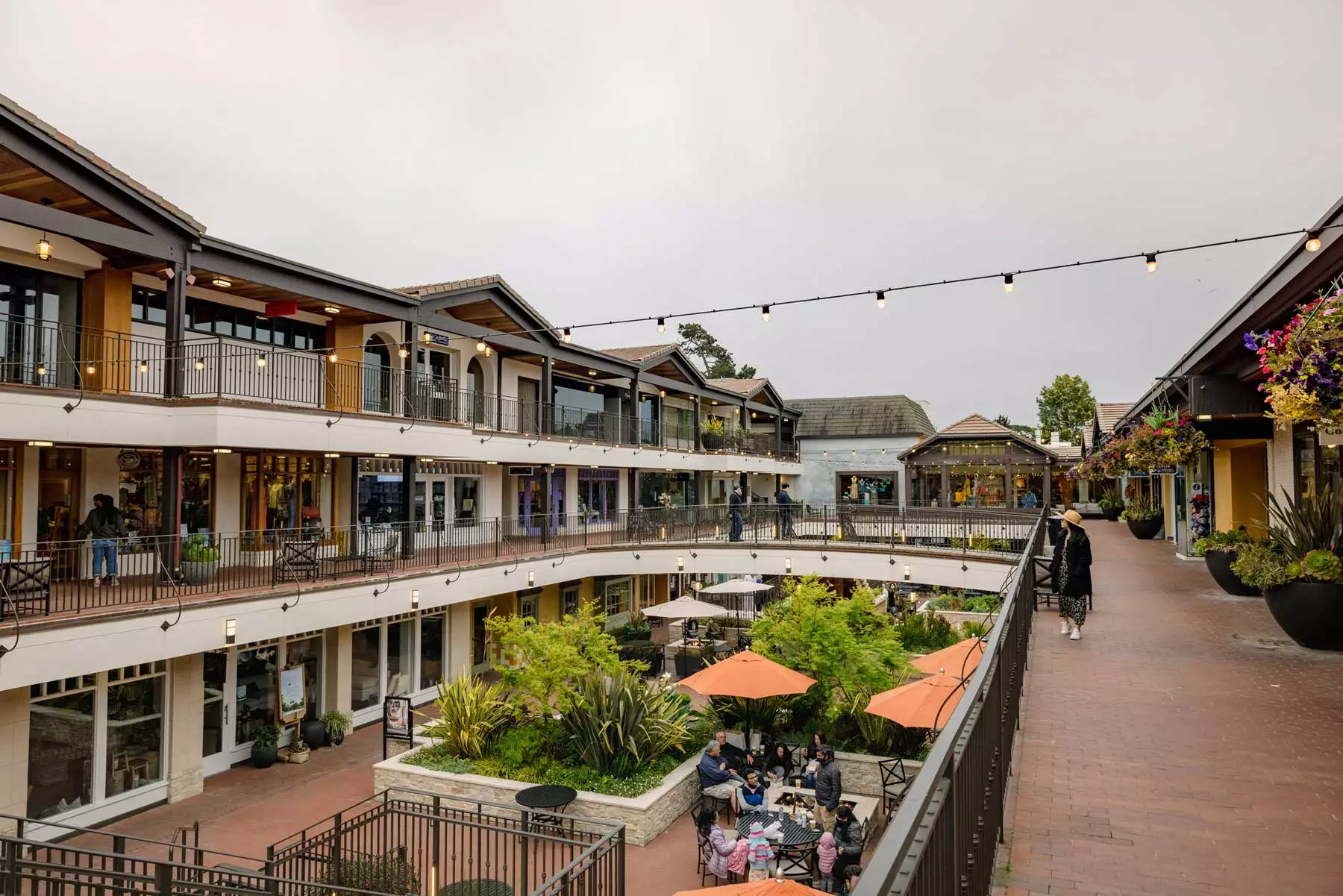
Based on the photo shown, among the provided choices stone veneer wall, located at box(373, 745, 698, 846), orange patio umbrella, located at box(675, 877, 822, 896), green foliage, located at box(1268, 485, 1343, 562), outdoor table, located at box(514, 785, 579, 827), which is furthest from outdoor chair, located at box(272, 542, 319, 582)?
green foliage, located at box(1268, 485, 1343, 562)

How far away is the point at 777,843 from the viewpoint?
31.7 feet

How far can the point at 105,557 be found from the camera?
13.5 meters

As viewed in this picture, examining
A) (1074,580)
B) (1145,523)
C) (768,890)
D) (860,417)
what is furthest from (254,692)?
(860,417)

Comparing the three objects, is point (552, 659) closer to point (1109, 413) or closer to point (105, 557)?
point (105, 557)

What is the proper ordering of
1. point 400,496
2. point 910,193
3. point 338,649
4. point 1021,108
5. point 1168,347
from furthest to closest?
1. point 1168,347
2. point 910,193
3. point 400,496
4. point 1021,108
5. point 338,649

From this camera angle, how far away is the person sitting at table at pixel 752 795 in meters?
10.5

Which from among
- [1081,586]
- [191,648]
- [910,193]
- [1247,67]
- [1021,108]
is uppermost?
[910,193]

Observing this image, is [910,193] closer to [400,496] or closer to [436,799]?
[400,496]

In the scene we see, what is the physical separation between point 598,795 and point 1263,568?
31.1 feet

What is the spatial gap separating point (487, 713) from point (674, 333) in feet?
206

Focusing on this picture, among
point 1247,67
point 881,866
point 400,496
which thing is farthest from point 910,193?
point 881,866

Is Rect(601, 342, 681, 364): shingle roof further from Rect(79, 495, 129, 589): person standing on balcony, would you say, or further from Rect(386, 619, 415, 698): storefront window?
Rect(79, 495, 129, 589): person standing on balcony

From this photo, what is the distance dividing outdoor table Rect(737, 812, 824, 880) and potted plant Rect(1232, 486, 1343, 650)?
640 centimetres

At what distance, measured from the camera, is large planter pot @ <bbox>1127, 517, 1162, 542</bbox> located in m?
29.2
